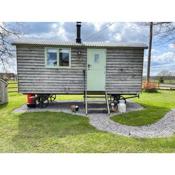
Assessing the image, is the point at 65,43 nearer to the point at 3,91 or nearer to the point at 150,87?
the point at 3,91

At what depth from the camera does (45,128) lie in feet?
21.0

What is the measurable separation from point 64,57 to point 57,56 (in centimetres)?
29

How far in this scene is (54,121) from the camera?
23.5 feet

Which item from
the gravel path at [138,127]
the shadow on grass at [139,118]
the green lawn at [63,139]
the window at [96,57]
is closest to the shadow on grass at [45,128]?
the green lawn at [63,139]

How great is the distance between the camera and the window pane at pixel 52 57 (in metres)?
9.39

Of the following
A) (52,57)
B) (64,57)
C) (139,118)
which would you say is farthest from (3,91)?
(139,118)

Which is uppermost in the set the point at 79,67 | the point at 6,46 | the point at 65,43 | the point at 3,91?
the point at 65,43

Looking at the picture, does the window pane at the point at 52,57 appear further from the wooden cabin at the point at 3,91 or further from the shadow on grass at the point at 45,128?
the wooden cabin at the point at 3,91

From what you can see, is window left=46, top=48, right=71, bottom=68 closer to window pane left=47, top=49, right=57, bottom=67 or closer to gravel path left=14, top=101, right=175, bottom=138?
window pane left=47, top=49, right=57, bottom=67

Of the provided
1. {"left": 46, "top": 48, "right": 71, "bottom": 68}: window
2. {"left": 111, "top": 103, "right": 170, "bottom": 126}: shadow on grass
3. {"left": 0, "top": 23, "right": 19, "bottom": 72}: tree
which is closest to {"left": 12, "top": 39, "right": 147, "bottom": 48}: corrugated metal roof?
{"left": 46, "top": 48, "right": 71, "bottom": 68}: window
